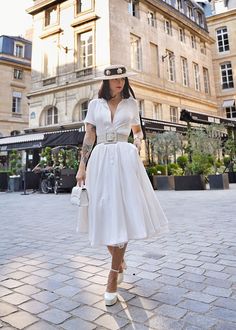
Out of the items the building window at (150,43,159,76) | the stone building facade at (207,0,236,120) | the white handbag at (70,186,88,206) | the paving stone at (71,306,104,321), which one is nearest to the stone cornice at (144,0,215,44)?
the stone building facade at (207,0,236,120)

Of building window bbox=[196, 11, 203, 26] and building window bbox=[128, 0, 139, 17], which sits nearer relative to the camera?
building window bbox=[128, 0, 139, 17]

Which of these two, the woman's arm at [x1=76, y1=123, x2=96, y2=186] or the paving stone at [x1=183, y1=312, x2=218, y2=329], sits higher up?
the woman's arm at [x1=76, y1=123, x2=96, y2=186]

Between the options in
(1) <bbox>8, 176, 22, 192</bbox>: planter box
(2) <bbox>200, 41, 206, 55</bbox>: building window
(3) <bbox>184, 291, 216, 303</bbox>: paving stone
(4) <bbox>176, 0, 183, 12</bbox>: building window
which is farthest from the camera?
(2) <bbox>200, 41, 206, 55</bbox>: building window

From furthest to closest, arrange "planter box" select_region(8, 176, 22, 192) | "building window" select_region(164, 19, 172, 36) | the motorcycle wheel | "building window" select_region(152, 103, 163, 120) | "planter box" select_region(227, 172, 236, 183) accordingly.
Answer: "building window" select_region(164, 19, 172, 36), "building window" select_region(152, 103, 163, 120), "planter box" select_region(8, 176, 22, 192), "planter box" select_region(227, 172, 236, 183), the motorcycle wheel

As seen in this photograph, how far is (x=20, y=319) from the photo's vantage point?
5.78ft

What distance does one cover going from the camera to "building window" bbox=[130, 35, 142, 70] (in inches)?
749

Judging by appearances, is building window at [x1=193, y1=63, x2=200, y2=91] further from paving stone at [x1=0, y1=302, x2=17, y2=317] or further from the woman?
paving stone at [x1=0, y1=302, x2=17, y2=317]

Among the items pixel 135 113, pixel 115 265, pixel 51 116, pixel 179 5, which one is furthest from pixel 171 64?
pixel 115 265

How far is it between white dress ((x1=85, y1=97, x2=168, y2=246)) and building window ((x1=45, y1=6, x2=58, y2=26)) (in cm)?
2132

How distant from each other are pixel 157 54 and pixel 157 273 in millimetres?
20300

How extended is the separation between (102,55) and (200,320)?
17516 mm

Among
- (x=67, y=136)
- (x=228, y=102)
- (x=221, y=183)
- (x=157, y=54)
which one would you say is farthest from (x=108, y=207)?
(x=228, y=102)

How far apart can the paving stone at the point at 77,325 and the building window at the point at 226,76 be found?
93.4 ft

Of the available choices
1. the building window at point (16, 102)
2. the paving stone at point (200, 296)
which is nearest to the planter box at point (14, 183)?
the paving stone at point (200, 296)
